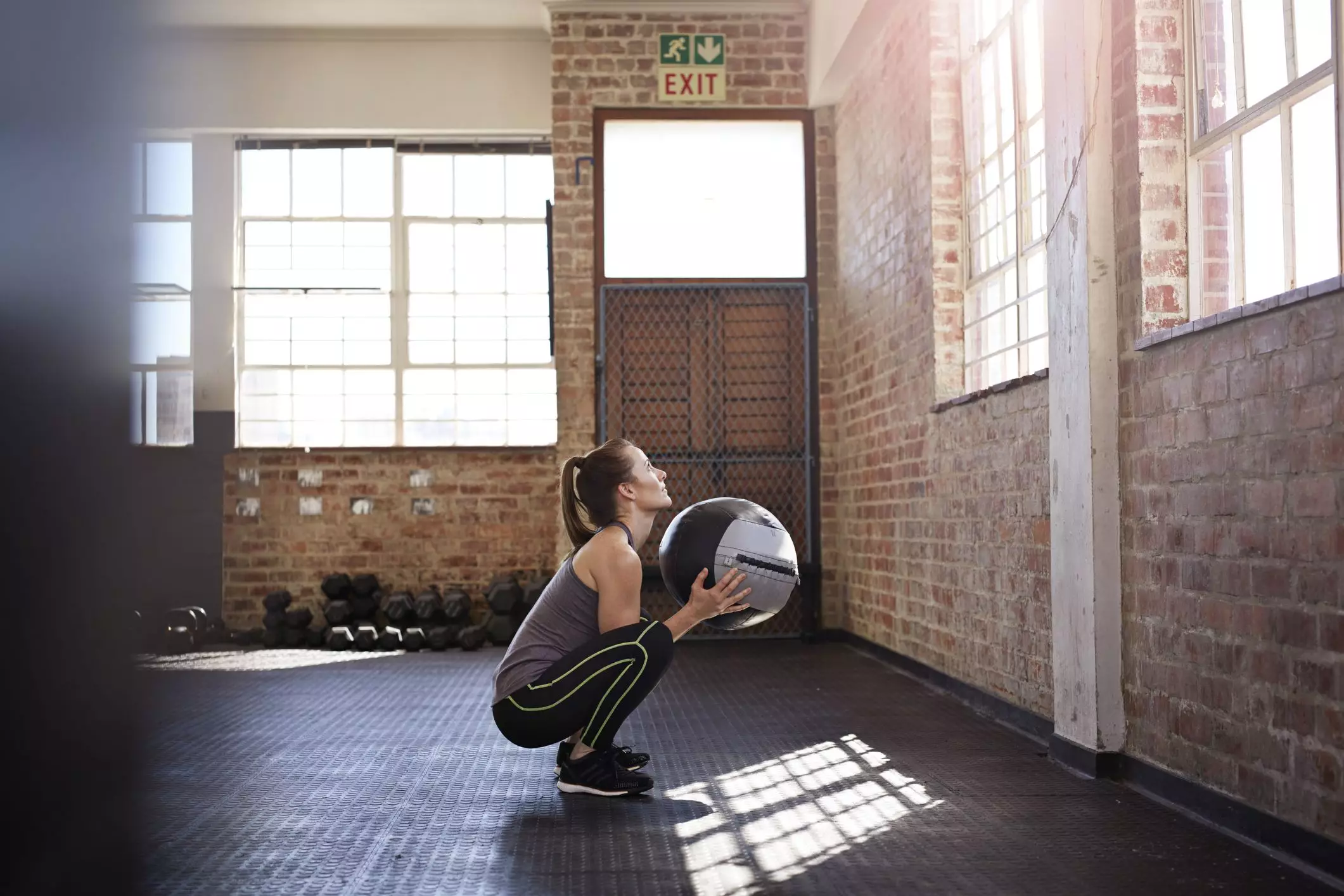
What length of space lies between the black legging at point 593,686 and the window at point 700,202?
4.83 m

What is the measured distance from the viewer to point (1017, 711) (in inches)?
168

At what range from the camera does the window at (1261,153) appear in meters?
2.67

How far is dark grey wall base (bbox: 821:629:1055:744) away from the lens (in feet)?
13.4

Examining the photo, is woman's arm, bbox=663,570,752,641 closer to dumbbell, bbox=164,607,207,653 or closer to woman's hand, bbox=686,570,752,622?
woman's hand, bbox=686,570,752,622

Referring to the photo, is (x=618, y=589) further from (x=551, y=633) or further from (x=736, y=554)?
(x=736, y=554)

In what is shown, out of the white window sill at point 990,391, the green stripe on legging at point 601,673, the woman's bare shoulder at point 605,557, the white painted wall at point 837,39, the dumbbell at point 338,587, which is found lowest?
the dumbbell at point 338,587

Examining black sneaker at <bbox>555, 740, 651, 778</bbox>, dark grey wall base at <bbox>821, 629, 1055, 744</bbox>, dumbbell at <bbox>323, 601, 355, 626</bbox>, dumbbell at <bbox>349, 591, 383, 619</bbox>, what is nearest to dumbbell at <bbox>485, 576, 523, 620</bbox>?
dumbbell at <bbox>349, 591, 383, 619</bbox>

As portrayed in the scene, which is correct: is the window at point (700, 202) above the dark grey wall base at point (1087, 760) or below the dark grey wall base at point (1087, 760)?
above

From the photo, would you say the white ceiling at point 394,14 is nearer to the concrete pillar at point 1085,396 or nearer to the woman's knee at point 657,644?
the concrete pillar at point 1085,396

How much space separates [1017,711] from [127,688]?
397cm

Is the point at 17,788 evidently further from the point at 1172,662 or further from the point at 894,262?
the point at 894,262

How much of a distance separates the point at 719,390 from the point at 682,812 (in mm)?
4819

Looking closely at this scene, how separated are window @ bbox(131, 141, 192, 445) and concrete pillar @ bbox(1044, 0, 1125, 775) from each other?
9.91ft

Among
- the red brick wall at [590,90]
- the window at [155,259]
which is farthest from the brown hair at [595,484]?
the red brick wall at [590,90]
